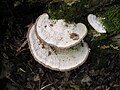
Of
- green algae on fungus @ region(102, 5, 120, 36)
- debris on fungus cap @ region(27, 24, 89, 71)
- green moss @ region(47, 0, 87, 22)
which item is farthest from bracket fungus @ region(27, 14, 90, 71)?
green algae on fungus @ region(102, 5, 120, 36)

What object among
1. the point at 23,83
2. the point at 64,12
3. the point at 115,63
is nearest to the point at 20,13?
the point at 64,12

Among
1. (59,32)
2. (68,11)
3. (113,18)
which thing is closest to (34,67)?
(59,32)

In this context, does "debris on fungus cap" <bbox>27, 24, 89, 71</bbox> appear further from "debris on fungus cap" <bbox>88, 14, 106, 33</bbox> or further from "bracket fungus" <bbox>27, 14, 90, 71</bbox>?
"debris on fungus cap" <bbox>88, 14, 106, 33</bbox>

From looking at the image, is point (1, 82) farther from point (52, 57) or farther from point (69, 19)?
point (69, 19)

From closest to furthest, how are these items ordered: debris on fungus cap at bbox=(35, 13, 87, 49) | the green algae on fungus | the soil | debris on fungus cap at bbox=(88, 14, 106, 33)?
debris on fungus cap at bbox=(35, 13, 87, 49) → debris on fungus cap at bbox=(88, 14, 106, 33) → the green algae on fungus → the soil

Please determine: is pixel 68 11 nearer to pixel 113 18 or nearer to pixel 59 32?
pixel 59 32

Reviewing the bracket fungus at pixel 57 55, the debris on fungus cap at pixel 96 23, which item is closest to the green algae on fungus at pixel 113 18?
the debris on fungus cap at pixel 96 23

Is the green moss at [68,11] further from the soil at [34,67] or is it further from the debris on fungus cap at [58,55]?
the soil at [34,67]
